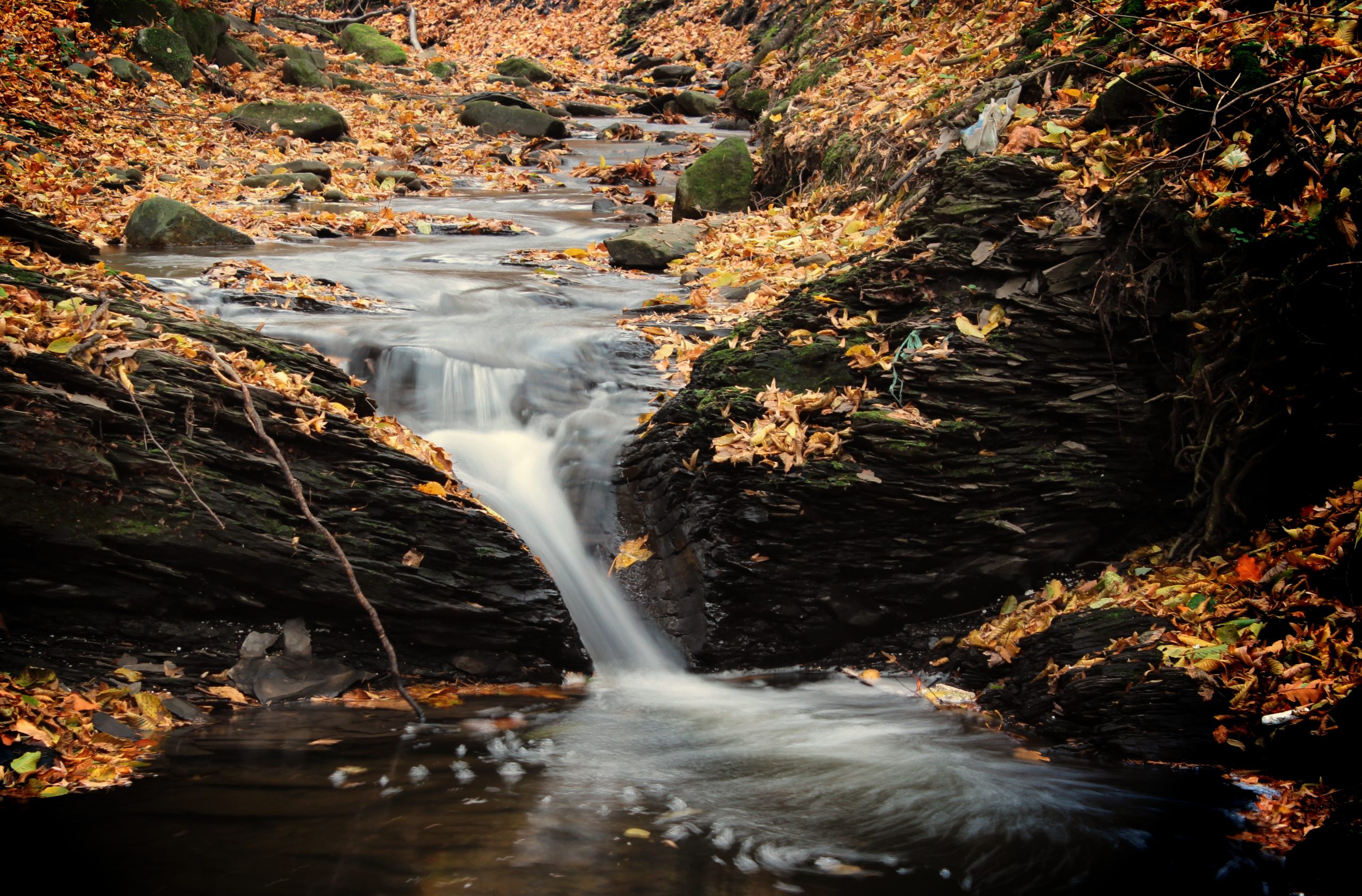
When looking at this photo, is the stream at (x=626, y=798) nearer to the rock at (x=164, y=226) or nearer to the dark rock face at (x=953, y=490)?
the dark rock face at (x=953, y=490)

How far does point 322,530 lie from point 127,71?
13552 mm

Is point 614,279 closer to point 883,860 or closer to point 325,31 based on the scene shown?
point 883,860

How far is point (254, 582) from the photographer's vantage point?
14.2 ft

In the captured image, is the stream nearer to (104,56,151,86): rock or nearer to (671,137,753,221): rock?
(671,137,753,221): rock

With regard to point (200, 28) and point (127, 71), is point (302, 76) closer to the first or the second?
point (200, 28)

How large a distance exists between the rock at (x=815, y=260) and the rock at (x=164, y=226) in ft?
20.8

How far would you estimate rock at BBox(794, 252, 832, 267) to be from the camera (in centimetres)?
792

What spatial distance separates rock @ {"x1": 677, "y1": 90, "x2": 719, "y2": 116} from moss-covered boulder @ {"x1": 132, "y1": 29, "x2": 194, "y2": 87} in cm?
1030

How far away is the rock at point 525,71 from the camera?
22.9m

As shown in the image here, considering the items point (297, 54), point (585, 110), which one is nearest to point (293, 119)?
point (297, 54)

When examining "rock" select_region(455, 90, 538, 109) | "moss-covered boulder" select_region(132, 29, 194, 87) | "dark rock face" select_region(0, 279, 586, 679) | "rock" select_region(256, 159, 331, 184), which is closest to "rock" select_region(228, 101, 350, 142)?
"moss-covered boulder" select_region(132, 29, 194, 87)

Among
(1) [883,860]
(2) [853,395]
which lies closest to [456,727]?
(1) [883,860]

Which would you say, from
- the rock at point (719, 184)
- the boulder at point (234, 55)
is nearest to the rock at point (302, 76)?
the boulder at point (234, 55)

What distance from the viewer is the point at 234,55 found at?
58.1 feet
